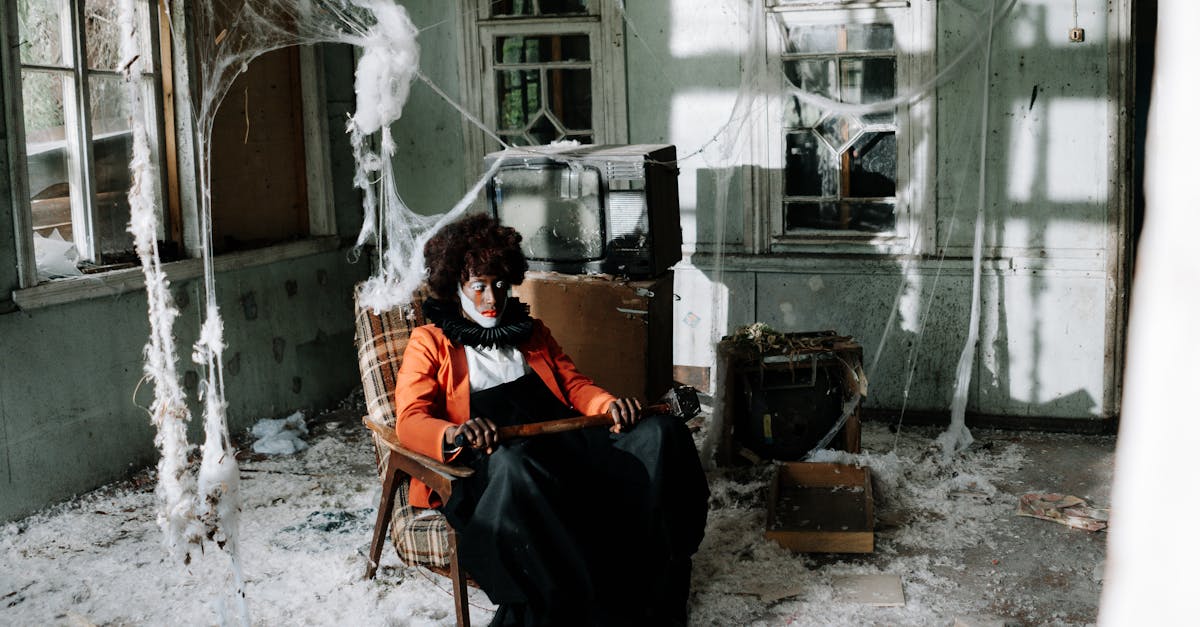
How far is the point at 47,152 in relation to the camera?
4.52 metres

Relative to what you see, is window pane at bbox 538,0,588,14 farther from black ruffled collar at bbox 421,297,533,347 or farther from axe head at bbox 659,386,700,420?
black ruffled collar at bbox 421,297,533,347

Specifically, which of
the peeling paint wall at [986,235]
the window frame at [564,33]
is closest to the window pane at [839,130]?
the peeling paint wall at [986,235]

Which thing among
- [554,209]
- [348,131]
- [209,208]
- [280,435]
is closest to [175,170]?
[209,208]

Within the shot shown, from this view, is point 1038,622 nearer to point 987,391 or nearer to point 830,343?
point 830,343

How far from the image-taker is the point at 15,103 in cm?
423

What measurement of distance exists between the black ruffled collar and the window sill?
75.2 inches

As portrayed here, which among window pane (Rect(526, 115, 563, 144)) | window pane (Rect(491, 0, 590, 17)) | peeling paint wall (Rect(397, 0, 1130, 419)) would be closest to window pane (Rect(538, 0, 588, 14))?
window pane (Rect(491, 0, 590, 17))

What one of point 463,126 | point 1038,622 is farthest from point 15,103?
point 1038,622

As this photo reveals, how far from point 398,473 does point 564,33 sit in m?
3.24

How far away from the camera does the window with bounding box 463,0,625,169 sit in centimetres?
584

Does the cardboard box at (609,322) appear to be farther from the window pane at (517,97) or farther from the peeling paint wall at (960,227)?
the window pane at (517,97)

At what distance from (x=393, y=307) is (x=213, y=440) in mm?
1125

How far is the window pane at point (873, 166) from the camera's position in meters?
5.54

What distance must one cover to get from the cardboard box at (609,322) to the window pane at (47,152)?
2.14 metres
